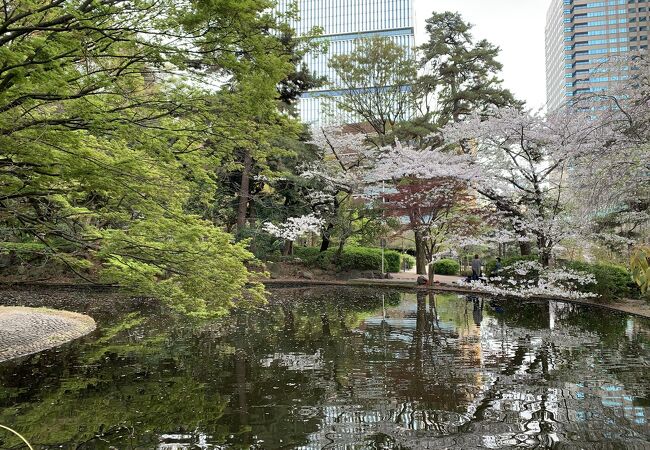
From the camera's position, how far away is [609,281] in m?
14.8

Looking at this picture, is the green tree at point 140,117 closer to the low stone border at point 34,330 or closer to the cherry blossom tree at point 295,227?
the low stone border at point 34,330

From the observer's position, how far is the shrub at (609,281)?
1482cm

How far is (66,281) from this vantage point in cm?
2152

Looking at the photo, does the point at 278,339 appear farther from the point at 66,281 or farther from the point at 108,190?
the point at 66,281

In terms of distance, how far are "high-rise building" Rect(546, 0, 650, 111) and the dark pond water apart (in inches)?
237

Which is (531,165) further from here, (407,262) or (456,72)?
(407,262)

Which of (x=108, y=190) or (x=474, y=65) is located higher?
(x=474, y=65)

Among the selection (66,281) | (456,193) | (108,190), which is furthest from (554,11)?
(108,190)

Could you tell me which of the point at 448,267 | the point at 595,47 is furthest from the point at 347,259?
the point at 595,47

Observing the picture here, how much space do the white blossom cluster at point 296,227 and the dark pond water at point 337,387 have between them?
12603 millimetres

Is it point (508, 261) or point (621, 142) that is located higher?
point (621, 142)

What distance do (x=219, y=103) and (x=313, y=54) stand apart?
1.42 metres

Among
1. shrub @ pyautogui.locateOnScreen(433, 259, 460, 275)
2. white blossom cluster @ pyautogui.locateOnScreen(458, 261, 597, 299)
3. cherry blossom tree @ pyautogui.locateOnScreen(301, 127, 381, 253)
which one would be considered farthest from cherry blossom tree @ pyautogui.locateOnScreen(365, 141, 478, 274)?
shrub @ pyautogui.locateOnScreen(433, 259, 460, 275)

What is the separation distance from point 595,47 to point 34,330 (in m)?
30.7
